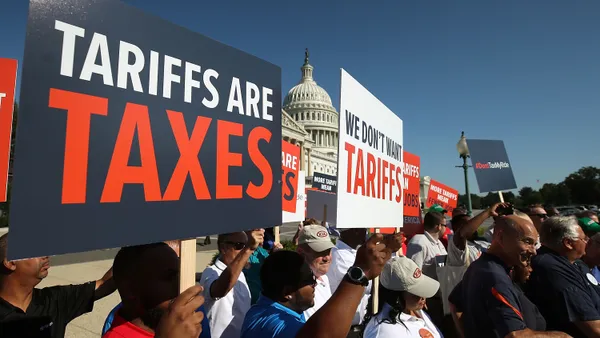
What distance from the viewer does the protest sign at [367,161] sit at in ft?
7.91

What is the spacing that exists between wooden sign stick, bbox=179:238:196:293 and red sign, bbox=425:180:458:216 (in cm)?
705

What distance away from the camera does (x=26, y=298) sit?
1.99 m

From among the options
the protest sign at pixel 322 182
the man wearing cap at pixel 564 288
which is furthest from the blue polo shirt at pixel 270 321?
the protest sign at pixel 322 182

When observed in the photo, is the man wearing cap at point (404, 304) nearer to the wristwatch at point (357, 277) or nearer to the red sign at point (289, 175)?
the wristwatch at point (357, 277)

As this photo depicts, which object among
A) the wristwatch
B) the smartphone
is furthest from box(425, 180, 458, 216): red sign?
the wristwatch

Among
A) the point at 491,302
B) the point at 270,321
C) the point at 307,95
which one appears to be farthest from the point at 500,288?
the point at 307,95

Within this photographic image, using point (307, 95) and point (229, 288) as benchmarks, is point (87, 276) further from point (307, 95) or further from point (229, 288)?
point (307, 95)

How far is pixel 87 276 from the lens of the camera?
861 centimetres

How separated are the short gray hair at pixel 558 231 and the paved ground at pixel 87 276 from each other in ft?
16.8

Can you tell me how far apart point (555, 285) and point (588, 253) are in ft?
5.51

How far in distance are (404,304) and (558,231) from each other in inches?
54.4

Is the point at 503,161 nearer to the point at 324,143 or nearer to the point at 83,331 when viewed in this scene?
the point at 83,331

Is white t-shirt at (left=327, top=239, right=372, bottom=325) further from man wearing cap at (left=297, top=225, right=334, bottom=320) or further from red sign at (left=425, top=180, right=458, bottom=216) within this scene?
red sign at (left=425, top=180, right=458, bottom=216)

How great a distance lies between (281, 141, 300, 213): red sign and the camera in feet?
14.7
